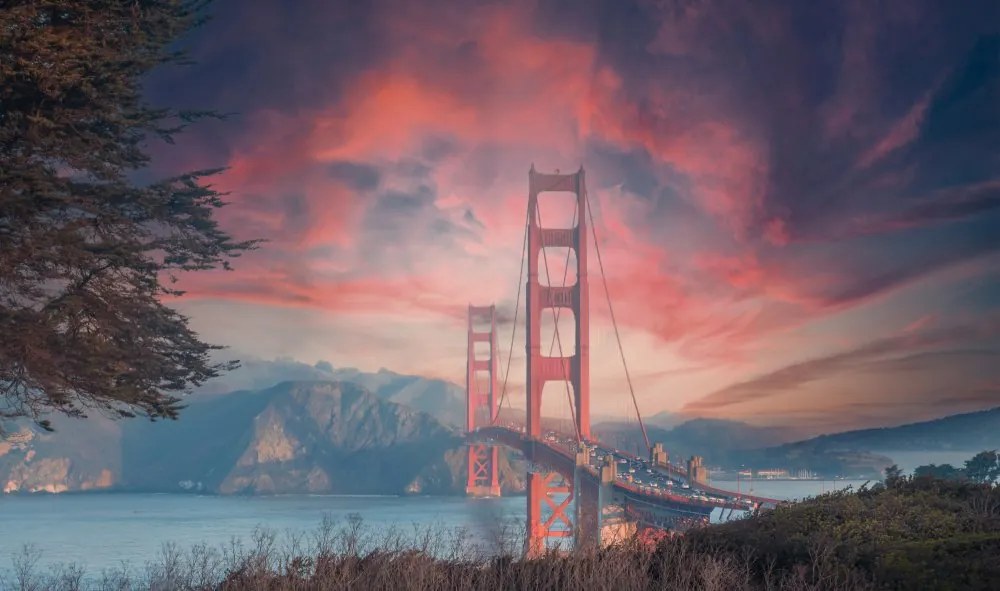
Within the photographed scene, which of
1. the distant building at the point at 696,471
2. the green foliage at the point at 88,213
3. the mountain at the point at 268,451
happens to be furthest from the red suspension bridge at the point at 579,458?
the mountain at the point at 268,451

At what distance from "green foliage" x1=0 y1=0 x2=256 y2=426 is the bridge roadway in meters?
12.6

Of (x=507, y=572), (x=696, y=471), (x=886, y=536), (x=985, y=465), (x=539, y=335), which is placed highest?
(x=539, y=335)

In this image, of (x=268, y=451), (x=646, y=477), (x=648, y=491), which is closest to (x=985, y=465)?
(x=648, y=491)

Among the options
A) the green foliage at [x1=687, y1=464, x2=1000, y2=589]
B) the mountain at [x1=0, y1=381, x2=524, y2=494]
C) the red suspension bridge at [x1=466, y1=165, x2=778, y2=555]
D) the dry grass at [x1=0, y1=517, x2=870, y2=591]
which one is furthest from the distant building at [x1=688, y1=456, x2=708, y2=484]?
the mountain at [x1=0, y1=381, x2=524, y2=494]

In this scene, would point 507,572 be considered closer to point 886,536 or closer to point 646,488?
point 886,536

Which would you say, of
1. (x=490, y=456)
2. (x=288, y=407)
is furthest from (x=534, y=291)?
(x=288, y=407)

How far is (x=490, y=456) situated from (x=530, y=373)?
42.1 metres

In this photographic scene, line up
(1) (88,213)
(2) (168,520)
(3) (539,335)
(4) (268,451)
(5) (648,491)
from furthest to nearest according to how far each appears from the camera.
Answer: (4) (268,451), (2) (168,520), (3) (539,335), (5) (648,491), (1) (88,213)

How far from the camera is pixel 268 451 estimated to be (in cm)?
13525

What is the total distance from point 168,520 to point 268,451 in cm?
5952

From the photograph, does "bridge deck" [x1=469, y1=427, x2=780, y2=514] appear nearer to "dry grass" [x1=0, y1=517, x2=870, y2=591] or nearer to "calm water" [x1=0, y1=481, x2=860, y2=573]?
"calm water" [x1=0, y1=481, x2=860, y2=573]

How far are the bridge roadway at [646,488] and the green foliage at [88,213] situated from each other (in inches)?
495

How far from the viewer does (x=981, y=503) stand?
929cm

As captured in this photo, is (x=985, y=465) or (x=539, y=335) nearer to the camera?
(x=985, y=465)
